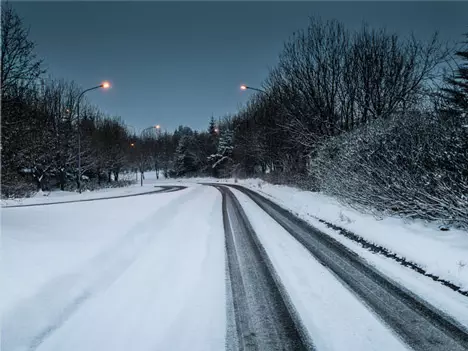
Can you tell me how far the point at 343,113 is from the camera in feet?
66.0

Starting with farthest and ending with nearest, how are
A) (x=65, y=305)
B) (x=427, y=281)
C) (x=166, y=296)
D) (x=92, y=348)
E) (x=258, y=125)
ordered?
(x=258, y=125)
(x=427, y=281)
(x=166, y=296)
(x=65, y=305)
(x=92, y=348)

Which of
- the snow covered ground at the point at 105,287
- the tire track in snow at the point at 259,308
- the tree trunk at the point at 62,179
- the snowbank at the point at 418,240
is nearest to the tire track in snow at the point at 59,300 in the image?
the snow covered ground at the point at 105,287

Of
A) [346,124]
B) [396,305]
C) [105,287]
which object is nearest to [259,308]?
[396,305]

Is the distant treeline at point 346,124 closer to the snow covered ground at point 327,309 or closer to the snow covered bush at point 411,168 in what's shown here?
the snow covered bush at point 411,168

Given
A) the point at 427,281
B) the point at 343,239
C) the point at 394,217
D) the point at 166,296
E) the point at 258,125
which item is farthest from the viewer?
the point at 258,125

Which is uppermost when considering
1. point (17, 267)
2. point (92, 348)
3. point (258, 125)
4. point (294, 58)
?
point (294, 58)

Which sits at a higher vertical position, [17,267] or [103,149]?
[103,149]

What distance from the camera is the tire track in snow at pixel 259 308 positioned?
3486mm

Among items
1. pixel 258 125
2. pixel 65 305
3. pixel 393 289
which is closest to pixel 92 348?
pixel 65 305

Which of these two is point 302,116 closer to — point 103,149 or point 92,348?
point 92,348

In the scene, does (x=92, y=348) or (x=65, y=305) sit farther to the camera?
(x=65, y=305)

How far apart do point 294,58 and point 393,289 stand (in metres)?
18.6

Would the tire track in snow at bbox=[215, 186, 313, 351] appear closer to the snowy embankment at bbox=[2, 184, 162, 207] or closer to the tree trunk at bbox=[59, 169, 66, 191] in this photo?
the snowy embankment at bbox=[2, 184, 162, 207]

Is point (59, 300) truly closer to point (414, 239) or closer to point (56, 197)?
point (414, 239)
